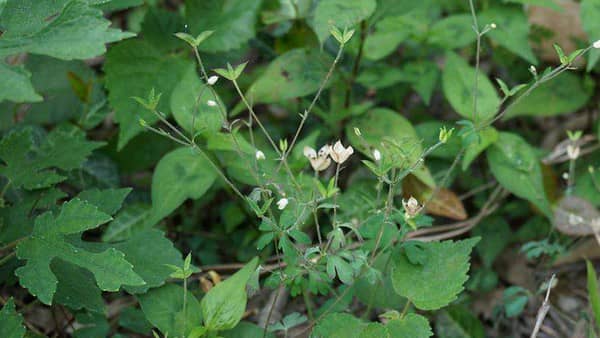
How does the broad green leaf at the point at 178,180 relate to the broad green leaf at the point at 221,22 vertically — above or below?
below

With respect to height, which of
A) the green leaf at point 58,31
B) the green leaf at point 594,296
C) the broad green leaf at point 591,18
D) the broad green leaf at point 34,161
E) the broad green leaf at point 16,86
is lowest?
the green leaf at point 594,296

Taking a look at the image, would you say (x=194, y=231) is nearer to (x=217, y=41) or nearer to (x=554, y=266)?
(x=217, y=41)

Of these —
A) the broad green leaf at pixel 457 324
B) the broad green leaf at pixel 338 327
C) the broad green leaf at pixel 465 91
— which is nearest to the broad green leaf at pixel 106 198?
the broad green leaf at pixel 338 327

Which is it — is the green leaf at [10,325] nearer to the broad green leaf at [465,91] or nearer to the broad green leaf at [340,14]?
the broad green leaf at [340,14]

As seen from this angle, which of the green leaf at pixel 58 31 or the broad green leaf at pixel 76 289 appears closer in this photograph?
the green leaf at pixel 58 31

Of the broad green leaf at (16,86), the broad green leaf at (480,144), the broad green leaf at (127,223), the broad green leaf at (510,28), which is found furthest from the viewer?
the broad green leaf at (510,28)

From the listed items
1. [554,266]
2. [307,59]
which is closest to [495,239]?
[554,266]
